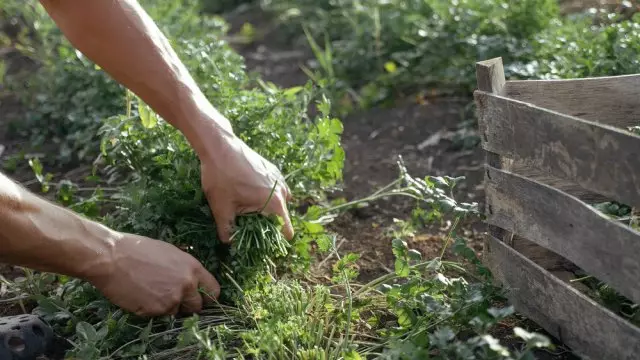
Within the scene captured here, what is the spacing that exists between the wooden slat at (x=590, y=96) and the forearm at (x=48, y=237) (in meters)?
1.24

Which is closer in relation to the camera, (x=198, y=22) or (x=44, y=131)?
(x=44, y=131)

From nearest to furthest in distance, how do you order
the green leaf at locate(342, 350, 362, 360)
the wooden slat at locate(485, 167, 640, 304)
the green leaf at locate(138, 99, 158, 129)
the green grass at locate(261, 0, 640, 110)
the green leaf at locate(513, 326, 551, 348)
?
1. the green leaf at locate(513, 326, 551, 348)
2. the wooden slat at locate(485, 167, 640, 304)
3. the green leaf at locate(342, 350, 362, 360)
4. the green leaf at locate(138, 99, 158, 129)
5. the green grass at locate(261, 0, 640, 110)

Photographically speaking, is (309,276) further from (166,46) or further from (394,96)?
(394,96)

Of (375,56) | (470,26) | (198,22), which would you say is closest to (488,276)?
(470,26)

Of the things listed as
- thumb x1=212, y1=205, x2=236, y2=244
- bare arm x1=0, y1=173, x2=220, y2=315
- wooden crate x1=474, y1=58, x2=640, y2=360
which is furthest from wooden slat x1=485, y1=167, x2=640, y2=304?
bare arm x1=0, y1=173, x2=220, y2=315

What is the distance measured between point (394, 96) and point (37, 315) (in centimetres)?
252

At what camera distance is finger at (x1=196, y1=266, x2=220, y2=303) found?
99.5 inches

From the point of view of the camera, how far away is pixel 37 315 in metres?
2.68

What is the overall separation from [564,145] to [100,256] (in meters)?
1.31

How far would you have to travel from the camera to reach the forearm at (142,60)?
268 centimetres

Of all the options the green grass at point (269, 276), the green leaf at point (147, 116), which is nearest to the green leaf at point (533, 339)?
the green grass at point (269, 276)

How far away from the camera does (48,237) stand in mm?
2258

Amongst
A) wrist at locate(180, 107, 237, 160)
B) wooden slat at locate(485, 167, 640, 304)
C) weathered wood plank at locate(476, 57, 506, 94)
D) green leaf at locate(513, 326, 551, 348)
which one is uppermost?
weathered wood plank at locate(476, 57, 506, 94)

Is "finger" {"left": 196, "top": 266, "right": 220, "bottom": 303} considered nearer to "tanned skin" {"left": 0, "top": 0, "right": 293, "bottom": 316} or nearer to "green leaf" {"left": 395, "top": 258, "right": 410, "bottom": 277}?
"tanned skin" {"left": 0, "top": 0, "right": 293, "bottom": 316}
